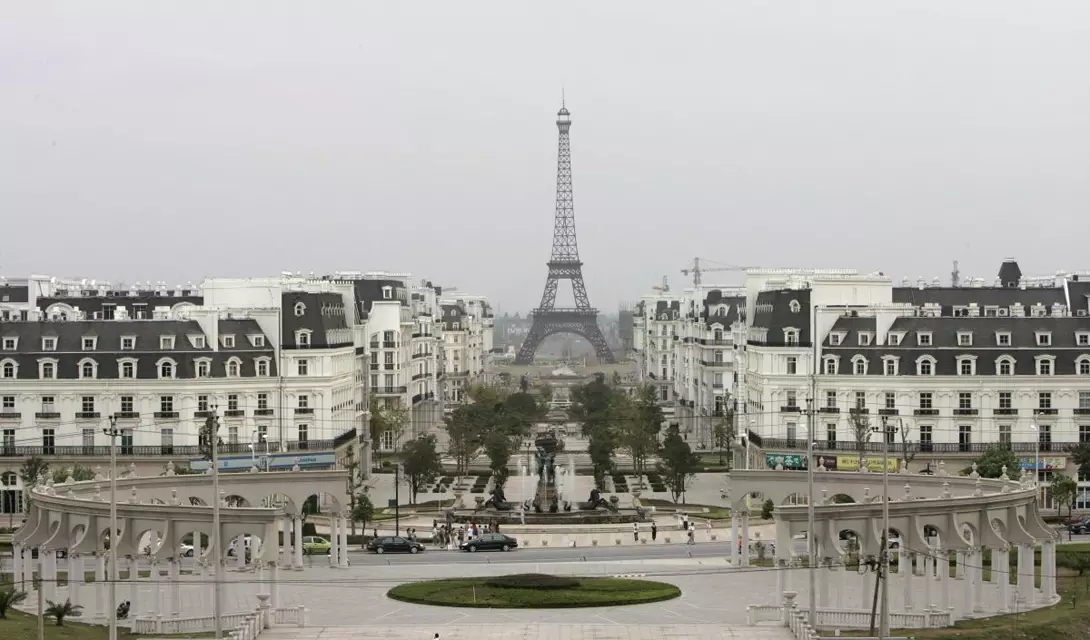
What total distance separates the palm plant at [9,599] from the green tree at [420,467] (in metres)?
36.5

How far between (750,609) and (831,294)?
46672 mm

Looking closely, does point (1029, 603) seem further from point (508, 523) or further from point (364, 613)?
point (508, 523)

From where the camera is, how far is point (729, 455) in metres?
119

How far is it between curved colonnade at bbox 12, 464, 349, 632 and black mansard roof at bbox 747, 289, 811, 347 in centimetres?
3799

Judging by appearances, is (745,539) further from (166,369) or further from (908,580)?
(166,369)

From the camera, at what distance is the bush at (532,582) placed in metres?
60.4

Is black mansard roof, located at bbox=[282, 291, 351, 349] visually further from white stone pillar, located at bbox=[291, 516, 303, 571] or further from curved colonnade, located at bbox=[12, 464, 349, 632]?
curved colonnade, located at bbox=[12, 464, 349, 632]

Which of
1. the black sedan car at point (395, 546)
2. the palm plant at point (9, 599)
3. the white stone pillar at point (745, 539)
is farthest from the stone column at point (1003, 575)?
the palm plant at point (9, 599)

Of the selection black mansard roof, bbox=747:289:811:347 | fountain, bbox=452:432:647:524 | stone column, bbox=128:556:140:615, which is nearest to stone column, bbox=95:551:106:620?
stone column, bbox=128:556:140:615

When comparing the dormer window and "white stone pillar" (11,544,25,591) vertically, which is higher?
the dormer window

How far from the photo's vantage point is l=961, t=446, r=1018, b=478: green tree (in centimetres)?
8331

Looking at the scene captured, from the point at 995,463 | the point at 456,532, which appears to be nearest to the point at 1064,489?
the point at 995,463

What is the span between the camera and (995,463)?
84.2 metres

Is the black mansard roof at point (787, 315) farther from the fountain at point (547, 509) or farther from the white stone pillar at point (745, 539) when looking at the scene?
the white stone pillar at point (745, 539)
